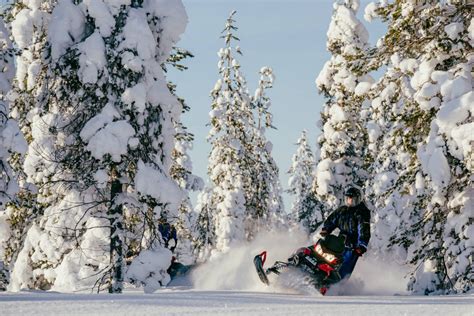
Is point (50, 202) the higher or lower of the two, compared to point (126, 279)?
higher

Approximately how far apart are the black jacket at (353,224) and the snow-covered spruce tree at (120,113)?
3724mm

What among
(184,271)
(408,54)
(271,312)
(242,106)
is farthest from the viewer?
(242,106)

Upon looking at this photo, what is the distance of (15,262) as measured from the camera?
69.8 feet

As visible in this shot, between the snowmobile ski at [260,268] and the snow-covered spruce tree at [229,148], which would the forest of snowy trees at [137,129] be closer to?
the snowmobile ski at [260,268]

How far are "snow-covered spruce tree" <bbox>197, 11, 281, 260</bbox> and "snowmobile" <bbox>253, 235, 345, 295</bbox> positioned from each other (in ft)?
74.2

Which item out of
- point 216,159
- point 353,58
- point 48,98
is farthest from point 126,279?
point 216,159

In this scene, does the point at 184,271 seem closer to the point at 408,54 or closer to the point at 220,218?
the point at 408,54

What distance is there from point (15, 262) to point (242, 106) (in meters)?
18.0

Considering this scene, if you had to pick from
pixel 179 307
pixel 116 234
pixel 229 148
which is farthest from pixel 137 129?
pixel 229 148

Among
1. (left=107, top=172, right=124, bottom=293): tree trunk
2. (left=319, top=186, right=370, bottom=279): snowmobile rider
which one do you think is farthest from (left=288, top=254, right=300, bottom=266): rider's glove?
(left=107, top=172, right=124, bottom=293): tree trunk

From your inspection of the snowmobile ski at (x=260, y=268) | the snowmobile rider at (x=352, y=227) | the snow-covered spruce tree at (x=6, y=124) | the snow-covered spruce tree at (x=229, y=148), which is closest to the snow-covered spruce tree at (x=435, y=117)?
the snowmobile rider at (x=352, y=227)

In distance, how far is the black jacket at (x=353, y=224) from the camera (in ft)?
42.5

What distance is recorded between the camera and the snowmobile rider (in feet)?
42.4

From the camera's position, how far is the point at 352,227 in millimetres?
13180
